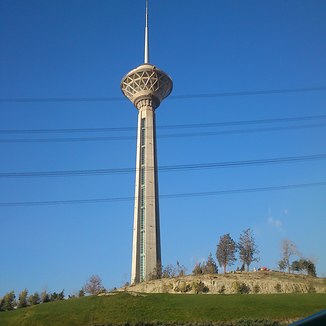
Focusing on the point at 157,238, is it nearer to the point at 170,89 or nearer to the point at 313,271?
the point at 313,271

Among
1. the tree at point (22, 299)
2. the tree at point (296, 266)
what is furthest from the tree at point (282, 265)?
the tree at point (22, 299)

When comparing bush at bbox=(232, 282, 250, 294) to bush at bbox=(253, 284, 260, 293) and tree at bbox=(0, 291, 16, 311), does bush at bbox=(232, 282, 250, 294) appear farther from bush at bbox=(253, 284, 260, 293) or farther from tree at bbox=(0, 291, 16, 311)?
tree at bbox=(0, 291, 16, 311)

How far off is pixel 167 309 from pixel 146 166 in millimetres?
39411

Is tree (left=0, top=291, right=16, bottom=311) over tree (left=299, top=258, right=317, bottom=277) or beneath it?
beneath

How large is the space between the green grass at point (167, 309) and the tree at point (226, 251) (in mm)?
20927

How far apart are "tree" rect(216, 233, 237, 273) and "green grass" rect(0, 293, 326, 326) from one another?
Result: 20927mm

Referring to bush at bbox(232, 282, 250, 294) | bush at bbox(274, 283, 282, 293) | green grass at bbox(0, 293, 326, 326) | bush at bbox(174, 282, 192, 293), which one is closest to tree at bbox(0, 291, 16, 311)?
green grass at bbox(0, 293, 326, 326)

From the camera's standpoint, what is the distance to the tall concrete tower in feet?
207

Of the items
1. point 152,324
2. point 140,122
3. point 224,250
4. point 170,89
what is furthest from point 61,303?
point 170,89

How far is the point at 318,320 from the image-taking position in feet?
15.8

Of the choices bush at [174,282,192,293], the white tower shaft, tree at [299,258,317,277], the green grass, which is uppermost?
the white tower shaft

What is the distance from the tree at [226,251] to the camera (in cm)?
5744

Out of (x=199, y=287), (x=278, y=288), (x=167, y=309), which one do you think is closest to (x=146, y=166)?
(x=199, y=287)

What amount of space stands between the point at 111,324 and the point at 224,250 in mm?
30681
